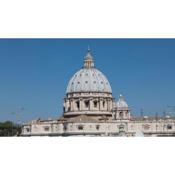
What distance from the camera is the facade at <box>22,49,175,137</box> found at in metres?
24.5

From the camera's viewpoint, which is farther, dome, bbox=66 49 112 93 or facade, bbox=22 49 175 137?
dome, bbox=66 49 112 93

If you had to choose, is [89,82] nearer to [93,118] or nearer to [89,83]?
[89,83]

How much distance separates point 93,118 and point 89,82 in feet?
8.18

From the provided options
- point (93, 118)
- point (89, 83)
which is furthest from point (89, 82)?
point (93, 118)

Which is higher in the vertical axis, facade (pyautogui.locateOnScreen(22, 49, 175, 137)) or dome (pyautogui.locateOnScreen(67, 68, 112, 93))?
dome (pyautogui.locateOnScreen(67, 68, 112, 93))

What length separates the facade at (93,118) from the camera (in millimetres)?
24516

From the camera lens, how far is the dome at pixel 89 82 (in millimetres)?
28047

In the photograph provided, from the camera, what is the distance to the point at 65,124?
999 inches

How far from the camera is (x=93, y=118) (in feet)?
86.6

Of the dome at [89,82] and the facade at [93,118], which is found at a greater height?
the dome at [89,82]

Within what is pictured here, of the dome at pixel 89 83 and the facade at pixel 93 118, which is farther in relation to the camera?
the dome at pixel 89 83
